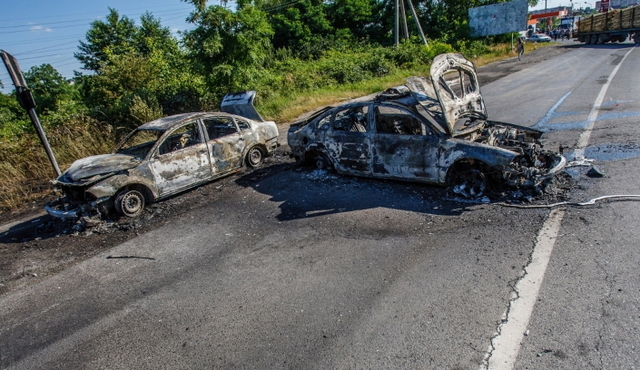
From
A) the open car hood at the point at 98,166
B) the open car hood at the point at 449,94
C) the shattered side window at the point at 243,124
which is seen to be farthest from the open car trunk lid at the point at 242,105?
the open car hood at the point at 449,94

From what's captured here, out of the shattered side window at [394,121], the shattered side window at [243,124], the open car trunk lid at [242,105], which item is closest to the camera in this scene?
the shattered side window at [394,121]

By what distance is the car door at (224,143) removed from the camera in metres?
8.58

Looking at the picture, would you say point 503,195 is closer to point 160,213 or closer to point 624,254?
point 624,254

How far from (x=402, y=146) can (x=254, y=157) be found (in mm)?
4192

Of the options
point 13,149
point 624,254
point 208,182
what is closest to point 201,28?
point 13,149

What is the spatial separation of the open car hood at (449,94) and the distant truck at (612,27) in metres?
34.2

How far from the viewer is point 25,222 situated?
318 inches

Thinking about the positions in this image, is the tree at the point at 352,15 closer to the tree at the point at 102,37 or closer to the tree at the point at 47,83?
the tree at the point at 102,37

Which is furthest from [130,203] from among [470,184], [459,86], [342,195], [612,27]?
[612,27]

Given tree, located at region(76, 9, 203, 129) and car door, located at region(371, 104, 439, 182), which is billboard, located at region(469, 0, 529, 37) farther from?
car door, located at region(371, 104, 439, 182)

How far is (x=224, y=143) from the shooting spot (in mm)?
8742

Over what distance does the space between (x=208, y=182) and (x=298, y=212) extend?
3.02 m

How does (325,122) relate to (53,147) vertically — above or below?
below

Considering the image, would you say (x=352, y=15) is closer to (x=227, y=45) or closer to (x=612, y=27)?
(x=612, y=27)
